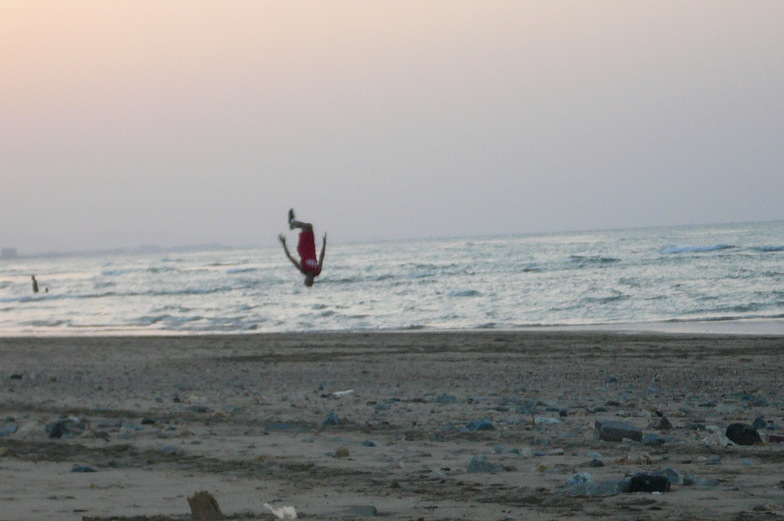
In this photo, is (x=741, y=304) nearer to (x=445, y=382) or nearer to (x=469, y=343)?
(x=469, y=343)

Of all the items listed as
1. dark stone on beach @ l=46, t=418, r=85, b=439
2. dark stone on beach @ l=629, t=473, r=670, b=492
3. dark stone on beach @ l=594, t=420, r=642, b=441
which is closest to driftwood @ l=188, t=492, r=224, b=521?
dark stone on beach @ l=629, t=473, r=670, b=492

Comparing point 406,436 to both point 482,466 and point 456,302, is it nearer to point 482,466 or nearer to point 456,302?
point 482,466

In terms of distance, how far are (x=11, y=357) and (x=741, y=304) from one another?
64.5ft

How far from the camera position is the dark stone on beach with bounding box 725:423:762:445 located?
6.98 m

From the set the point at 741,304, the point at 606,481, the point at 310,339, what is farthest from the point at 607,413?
the point at 741,304

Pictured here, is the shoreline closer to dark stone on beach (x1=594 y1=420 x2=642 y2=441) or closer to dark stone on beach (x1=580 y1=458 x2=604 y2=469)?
dark stone on beach (x1=594 y1=420 x2=642 y2=441)

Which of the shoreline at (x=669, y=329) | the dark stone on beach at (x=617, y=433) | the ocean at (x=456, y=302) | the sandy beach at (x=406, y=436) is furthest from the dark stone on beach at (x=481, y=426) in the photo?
the ocean at (x=456, y=302)

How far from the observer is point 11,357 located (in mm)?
19609

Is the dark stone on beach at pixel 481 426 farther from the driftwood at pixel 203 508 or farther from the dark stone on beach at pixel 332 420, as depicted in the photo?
the driftwood at pixel 203 508

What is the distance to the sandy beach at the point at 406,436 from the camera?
523 centimetres

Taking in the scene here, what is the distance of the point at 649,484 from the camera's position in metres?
5.21

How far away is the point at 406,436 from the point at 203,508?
10.8 ft

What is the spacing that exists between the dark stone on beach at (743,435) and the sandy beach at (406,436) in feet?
0.33

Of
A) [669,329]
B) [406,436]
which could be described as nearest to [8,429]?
[406,436]
